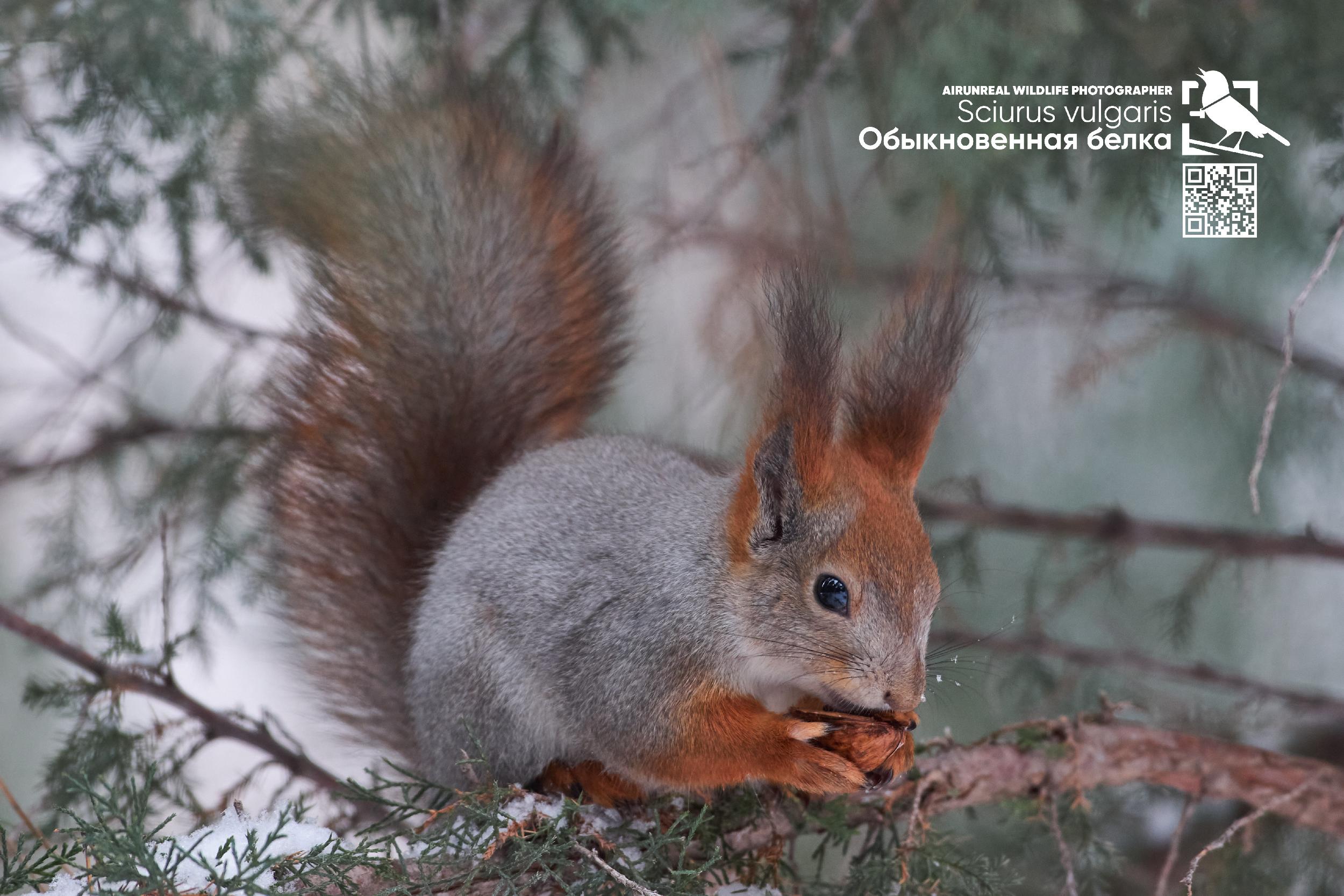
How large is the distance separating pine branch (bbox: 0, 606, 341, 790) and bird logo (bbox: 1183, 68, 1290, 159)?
1549 millimetres

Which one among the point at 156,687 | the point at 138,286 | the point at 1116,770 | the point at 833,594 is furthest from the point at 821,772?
the point at 138,286

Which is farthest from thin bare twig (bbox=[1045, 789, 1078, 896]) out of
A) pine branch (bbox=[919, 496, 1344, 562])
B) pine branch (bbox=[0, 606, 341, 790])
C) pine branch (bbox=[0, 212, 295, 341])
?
pine branch (bbox=[0, 212, 295, 341])

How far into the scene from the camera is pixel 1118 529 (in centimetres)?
185

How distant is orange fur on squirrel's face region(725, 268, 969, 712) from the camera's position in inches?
43.2

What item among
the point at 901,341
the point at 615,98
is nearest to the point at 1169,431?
the point at 615,98

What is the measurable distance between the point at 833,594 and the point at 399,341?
767mm

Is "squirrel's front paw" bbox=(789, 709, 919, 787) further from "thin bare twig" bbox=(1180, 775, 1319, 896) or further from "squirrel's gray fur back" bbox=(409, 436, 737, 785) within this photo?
"thin bare twig" bbox=(1180, 775, 1319, 896)

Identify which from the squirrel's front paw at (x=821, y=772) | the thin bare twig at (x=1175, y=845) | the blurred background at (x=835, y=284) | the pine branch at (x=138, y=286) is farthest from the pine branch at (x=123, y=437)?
the thin bare twig at (x=1175, y=845)

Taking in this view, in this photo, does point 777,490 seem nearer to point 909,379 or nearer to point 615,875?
point 909,379

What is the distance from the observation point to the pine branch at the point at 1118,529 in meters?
1.72

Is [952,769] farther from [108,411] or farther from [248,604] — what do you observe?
[108,411]

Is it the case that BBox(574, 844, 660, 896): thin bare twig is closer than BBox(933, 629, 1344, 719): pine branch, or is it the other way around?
BBox(574, 844, 660, 896): thin bare twig

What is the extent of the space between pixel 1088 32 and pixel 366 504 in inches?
51.2

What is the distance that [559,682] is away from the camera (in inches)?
51.7
